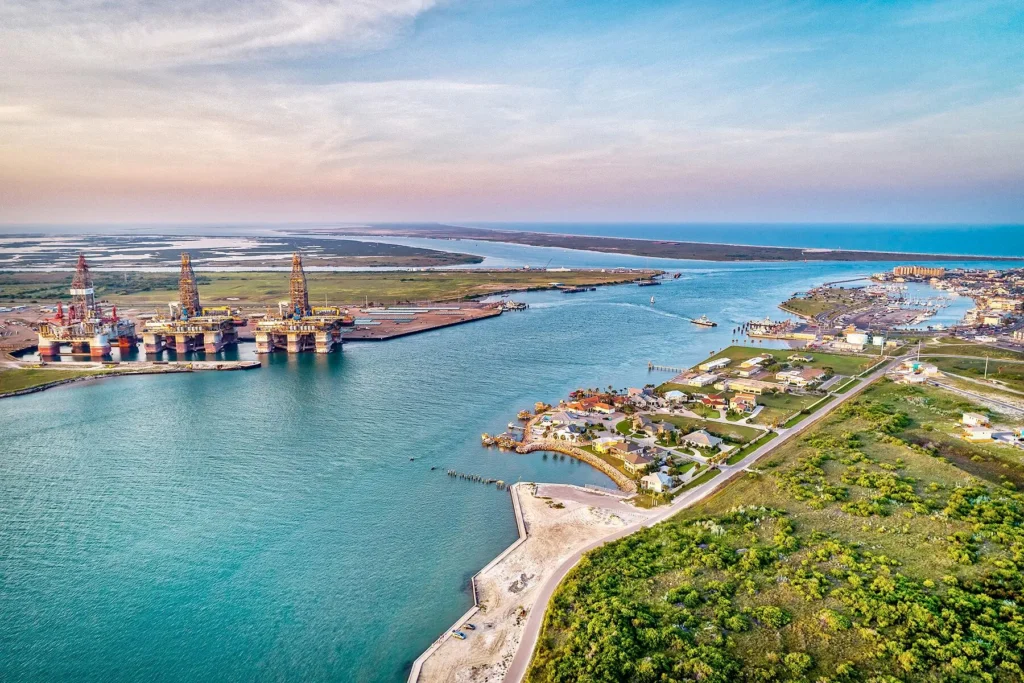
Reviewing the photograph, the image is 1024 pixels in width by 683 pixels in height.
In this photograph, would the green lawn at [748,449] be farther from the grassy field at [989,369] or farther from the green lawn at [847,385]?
the grassy field at [989,369]

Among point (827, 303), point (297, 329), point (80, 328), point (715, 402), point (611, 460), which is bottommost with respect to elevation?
point (611, 460)

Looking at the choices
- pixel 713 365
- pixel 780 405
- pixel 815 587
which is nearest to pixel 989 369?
pixel 713 365

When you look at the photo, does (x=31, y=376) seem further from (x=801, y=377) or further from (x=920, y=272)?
(x=920, y=272)

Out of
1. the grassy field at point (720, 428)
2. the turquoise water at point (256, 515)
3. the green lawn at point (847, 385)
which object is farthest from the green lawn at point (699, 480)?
the green lawn at point (847, 385)

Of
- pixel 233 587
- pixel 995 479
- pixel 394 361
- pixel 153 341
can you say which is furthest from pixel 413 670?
pixel 153 341

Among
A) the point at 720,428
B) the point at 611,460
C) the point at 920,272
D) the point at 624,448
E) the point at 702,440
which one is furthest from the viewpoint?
the point at 920,272

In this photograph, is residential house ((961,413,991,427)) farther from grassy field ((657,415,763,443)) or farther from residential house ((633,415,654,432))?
residential house ((633,415,654,432))
